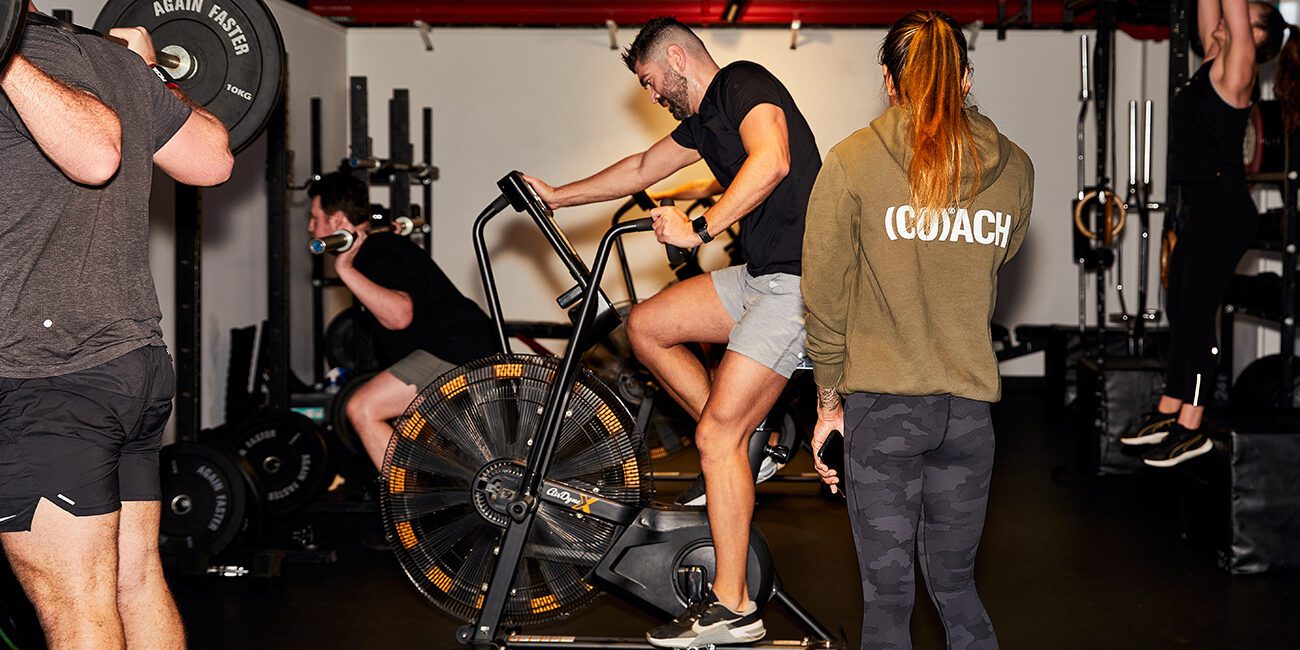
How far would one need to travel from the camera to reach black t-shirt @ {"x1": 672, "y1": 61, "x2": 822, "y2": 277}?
3.16m

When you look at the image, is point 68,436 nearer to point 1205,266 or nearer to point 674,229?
point 674,229

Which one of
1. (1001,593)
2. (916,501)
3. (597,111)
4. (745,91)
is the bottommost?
(1001,593)

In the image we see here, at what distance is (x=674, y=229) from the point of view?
3012 millimetres

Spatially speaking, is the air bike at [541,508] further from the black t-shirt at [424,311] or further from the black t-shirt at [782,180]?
the black t-shirt at [424,311]

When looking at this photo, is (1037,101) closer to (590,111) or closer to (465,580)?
(590,111)

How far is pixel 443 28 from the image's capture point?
332 inches

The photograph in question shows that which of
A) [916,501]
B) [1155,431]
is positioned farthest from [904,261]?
[1155,431]

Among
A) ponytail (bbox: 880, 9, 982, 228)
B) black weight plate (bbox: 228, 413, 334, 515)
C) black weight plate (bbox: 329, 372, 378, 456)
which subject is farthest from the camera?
black weight plate (bbox: 329, 372, 378, 456)

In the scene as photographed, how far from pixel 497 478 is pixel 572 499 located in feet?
0.71

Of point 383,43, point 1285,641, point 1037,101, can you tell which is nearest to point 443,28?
point 383,43

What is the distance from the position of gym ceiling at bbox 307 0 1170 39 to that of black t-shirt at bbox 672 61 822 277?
15.5 feet

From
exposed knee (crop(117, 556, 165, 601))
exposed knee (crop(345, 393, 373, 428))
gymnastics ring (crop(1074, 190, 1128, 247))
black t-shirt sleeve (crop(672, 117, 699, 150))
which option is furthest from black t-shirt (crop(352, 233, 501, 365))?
gymnastics ring (crop(1074, 190, 1128, 247))

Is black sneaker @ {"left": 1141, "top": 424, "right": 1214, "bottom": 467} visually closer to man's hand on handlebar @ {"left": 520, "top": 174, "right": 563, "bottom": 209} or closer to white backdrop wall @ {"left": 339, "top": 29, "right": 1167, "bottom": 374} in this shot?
man's hand on handlebar @ {"left": 520, "top": 174, "right": 563, "bottom": 209}

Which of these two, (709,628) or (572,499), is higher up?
(572,499)
